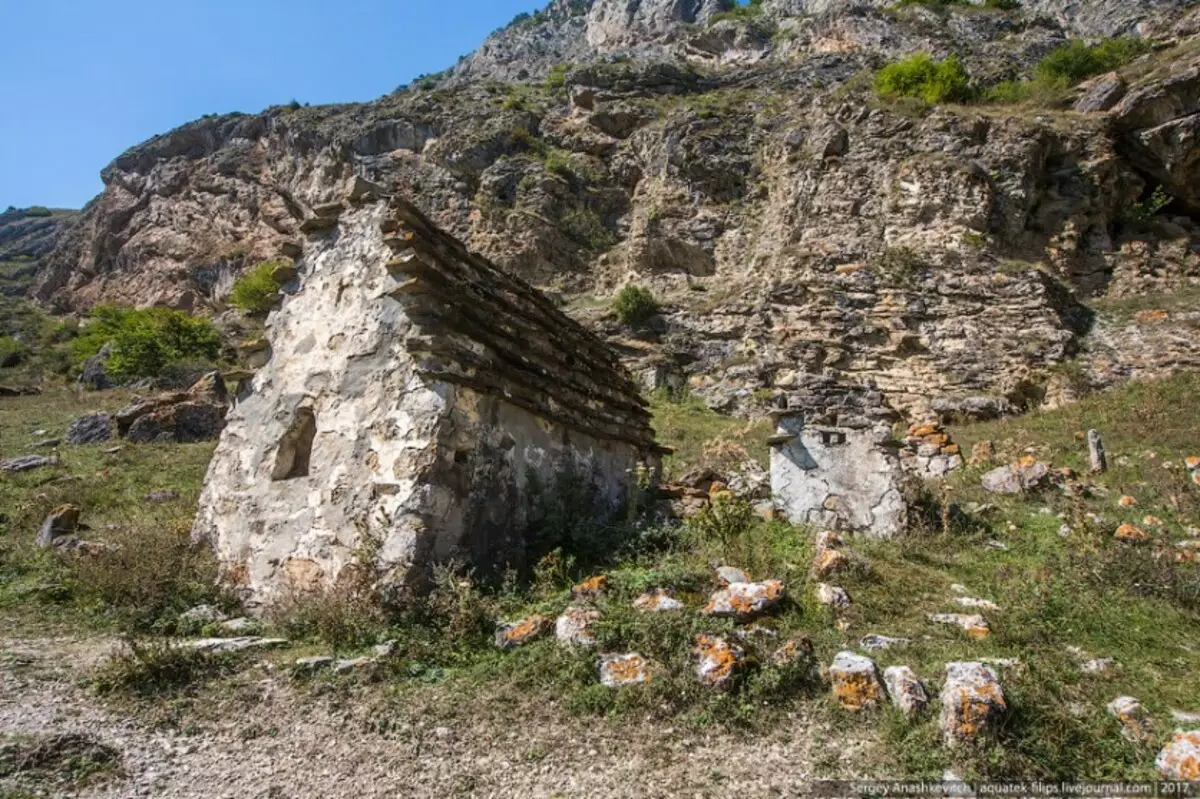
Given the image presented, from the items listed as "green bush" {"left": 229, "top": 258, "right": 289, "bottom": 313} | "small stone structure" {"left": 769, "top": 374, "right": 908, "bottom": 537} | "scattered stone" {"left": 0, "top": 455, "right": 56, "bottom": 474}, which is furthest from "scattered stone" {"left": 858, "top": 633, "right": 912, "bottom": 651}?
"green bush" {"left": 229, "top": 258, "right": 289, "bottom": 313}

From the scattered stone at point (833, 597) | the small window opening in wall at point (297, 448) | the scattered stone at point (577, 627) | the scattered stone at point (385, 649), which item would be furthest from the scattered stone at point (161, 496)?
the scattered stone at point (833, 597)

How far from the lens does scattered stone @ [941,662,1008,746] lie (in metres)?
3.05

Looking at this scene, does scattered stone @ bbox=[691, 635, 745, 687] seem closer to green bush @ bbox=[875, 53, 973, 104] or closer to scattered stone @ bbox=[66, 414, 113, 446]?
scattered stone @ bbox=[66, 414, 113, 446]

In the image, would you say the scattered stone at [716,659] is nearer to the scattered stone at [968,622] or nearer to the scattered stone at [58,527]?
the scattered stone at [968,622]

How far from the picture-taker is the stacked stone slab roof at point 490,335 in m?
5.85

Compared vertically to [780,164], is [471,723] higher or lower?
lower

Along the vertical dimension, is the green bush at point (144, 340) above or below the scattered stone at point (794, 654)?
above

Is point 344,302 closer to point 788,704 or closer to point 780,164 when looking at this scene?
point 788,704

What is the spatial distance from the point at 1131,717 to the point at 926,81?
1154 inches

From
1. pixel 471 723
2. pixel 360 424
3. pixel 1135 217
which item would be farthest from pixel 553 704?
pixel 1135 217

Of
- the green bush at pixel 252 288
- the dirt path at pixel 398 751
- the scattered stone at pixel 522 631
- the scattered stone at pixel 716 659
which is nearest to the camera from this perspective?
the dirt path at pixel 398 751

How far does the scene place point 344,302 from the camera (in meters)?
6.55

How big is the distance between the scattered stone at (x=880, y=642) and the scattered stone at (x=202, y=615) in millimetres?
5005

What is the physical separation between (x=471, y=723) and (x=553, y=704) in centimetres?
48
